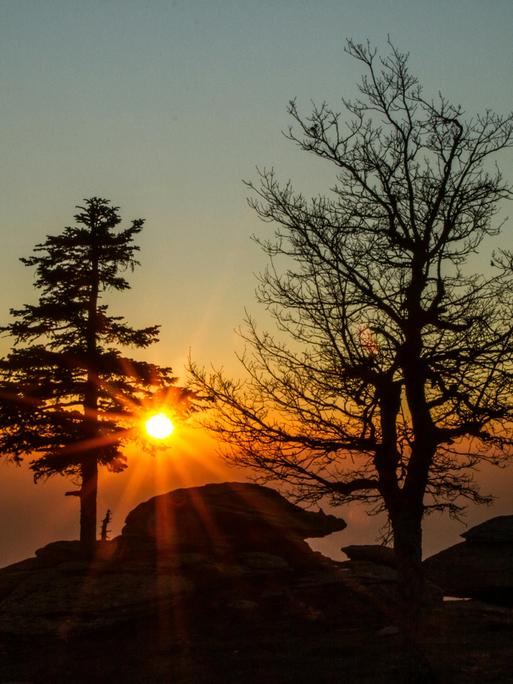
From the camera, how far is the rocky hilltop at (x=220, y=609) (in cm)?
1711

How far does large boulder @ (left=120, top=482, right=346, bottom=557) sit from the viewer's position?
2484 centimetres

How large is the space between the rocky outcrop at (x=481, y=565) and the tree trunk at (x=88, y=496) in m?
12.6

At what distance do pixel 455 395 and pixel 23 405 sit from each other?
19.9 meters

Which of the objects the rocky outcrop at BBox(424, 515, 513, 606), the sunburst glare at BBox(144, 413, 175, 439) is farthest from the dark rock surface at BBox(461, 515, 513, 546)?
the sunburst glare at BBox(144, 413, 175, 439)

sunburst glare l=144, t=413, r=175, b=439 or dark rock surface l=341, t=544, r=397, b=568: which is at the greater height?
sunburst glare l=144, t=413, r=175, b=439

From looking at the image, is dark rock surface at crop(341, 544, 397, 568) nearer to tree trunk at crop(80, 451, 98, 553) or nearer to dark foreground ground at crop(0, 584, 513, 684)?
dark foreground ground at crop(0, 584, 513, 684)

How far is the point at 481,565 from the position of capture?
1101 inches

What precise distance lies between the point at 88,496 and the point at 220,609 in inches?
402

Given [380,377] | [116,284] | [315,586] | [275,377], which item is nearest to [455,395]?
[380,377]

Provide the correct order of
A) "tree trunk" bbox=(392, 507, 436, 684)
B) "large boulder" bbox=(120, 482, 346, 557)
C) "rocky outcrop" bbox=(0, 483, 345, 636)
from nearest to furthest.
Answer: "tree trunk" bbox=(392, 507, 436, 684), "rocky outcrop" bbox=(0, 483, 345, 636), "large boulder" bbox=(120, 482, 346, 557)

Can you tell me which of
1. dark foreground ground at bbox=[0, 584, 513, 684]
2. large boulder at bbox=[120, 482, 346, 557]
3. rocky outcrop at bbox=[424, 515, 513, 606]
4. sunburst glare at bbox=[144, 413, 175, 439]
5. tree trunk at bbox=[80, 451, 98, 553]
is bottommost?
dark foreground ground at bbox=[0, 584, 513, 684]

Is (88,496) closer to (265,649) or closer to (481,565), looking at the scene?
(265,649)

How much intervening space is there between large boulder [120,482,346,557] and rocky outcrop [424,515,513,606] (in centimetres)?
489

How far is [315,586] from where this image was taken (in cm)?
2305
